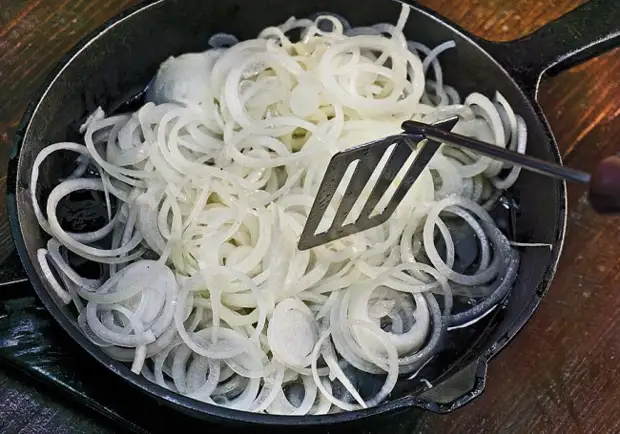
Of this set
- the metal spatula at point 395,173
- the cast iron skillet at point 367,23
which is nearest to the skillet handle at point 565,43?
the cast iron skillet at point 367,23

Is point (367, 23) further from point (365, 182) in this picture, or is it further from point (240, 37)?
point (365, 182)

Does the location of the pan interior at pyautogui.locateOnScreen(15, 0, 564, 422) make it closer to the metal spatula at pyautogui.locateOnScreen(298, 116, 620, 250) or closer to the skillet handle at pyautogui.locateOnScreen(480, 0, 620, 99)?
the skillet handle at pyautogui.locateOnScreen(480, 0, 620, 99)

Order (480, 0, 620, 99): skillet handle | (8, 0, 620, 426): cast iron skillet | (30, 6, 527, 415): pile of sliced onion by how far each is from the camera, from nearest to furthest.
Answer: (8, 0, 620, 426): cast iron skillet, (30, 6, 527, 415): pile of sliced onion, (480, 0, 620, 99): skillet handle

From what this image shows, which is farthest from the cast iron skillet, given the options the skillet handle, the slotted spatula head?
the slotted spatula head

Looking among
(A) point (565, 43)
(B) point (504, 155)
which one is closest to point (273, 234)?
(B) point (504, 155)

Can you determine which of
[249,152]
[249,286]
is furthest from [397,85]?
[249,286]

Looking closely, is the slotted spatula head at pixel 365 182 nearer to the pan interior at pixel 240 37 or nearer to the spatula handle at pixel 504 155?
the spatula handle at pixel 504 155
